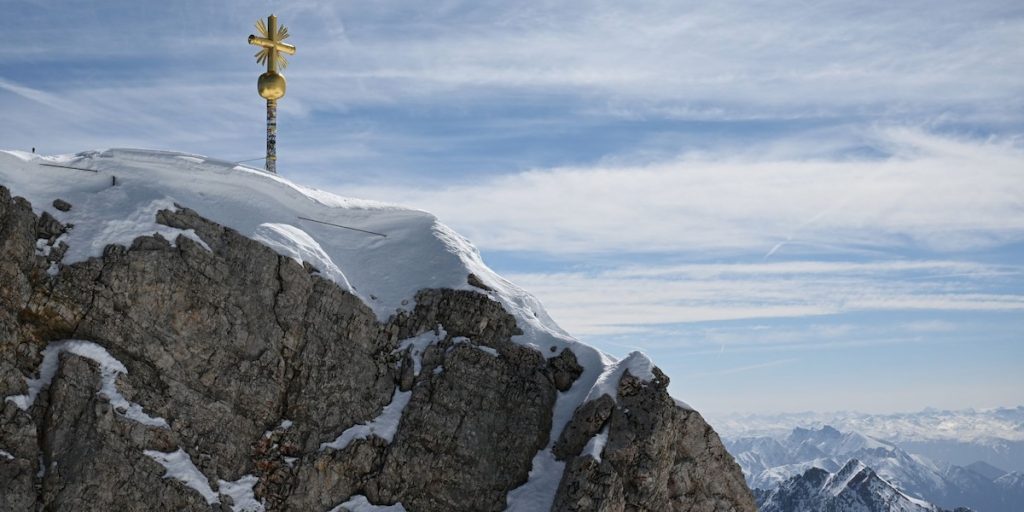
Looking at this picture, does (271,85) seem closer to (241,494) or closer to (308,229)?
(308,229)

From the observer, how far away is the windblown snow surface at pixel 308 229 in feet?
131

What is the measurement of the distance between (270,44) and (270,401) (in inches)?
863

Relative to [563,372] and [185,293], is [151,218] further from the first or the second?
[563,372]

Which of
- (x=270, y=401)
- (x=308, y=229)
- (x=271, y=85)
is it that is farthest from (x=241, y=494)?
(x=271, y=85)

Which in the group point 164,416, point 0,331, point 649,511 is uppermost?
point 0,331

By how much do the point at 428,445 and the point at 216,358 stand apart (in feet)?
29.7

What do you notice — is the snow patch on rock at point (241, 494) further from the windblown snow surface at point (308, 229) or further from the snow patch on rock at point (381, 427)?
the windblown snow surface at point (308, 229)

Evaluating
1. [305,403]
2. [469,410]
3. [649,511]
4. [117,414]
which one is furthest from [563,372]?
[117,414]

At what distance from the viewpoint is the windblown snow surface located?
40062 mm

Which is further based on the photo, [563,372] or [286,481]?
[563,372]

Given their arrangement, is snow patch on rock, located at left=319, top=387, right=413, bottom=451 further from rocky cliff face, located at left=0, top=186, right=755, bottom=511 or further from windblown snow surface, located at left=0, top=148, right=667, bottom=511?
windblown snow surface, located at left=0, top=148, right=667, bottom=511

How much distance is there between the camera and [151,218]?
4122 centimetres

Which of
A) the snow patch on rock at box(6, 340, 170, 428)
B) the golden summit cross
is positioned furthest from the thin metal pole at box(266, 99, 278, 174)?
the snow patch on rock at box(6, 340, 170, 428)

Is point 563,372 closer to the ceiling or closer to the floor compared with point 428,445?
closer to the ceiling
